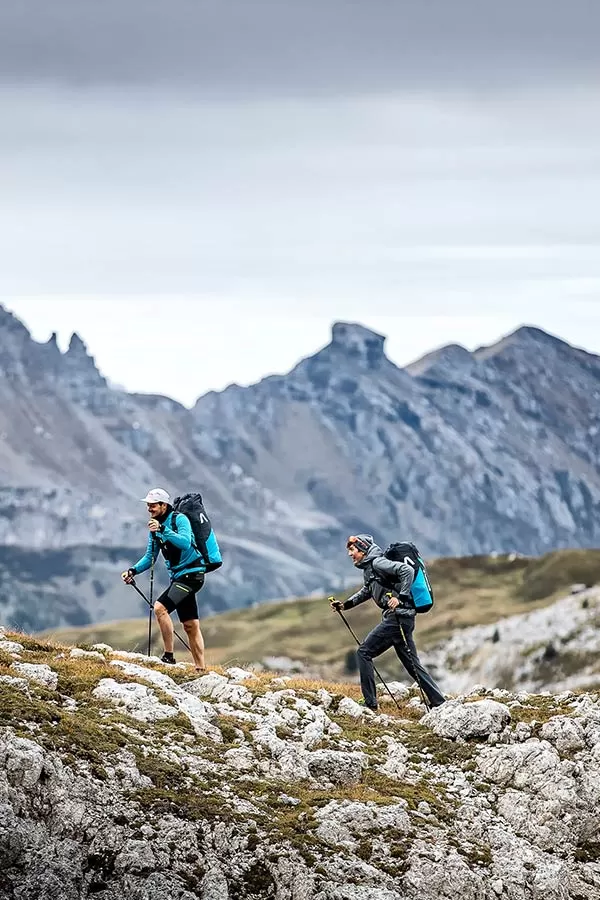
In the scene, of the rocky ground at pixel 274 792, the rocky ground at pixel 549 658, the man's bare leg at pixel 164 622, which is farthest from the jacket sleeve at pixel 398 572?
the rocky ground at pixel 549 658

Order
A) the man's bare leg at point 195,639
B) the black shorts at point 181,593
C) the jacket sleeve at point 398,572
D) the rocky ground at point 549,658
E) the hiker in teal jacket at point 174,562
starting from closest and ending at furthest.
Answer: the jacket sleeve at point 398,572 < the hiker in teal jacket at point 174,562 < the black shorts at point 181,593 < the man's bare leg at point 195,639 < the rocky ground at point 549,658

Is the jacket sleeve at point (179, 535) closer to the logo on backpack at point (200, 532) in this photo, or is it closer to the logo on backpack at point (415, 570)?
the logo on backpack at point (200, 532)

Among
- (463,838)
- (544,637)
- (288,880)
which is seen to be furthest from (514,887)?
(544,637)

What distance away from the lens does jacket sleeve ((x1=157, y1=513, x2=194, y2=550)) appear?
30.0m

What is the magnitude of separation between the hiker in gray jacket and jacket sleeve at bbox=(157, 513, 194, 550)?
382 centimetres

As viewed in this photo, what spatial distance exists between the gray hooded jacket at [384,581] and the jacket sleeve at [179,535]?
13.2 feet

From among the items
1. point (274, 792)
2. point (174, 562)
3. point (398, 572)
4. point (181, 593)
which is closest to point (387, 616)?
point (398, 572)

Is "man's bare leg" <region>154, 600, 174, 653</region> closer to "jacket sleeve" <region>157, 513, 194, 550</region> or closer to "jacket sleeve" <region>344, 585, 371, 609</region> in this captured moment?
"jacket sleeve" <region>157, 513, 194, 550</region>

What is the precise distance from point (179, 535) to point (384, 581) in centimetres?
494

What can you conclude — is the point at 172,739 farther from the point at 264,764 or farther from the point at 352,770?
the point at 352,770

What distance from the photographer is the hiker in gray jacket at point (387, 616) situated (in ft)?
95.9

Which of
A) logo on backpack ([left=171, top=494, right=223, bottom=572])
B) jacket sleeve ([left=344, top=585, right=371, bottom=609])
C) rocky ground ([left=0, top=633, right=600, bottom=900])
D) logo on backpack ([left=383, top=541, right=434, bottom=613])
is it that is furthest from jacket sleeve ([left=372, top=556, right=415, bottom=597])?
logo on backpack ([left=171, top=494, right=223, bottom=572])

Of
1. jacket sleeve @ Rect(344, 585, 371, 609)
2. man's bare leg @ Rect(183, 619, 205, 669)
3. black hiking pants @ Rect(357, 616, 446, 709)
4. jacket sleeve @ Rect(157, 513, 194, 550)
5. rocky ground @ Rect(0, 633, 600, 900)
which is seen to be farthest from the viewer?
man's bare leg @ Rect(183, 619, 205, 669)

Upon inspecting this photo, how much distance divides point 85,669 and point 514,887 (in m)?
10.5
